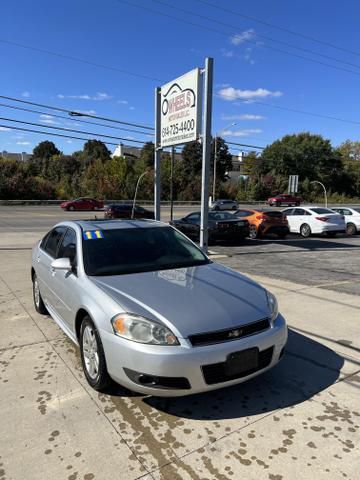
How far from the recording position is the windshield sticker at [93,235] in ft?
14.2

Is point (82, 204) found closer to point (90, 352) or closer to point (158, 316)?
point (90, 352)

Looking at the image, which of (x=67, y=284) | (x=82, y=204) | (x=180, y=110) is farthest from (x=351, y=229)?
(x=82, y=204)

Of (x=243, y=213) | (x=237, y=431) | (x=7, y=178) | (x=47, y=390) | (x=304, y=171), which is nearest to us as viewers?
(x=237, y=431)

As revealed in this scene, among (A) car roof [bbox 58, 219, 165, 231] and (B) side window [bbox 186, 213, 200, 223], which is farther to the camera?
(B) side window [bbox 186, 213, 200, 223]

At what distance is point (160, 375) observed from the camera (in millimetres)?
2863

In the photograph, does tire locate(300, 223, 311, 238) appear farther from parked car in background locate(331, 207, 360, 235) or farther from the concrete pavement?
the concrete pavement

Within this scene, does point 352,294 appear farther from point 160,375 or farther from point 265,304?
point 160,375

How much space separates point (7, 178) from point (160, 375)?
48877 mm

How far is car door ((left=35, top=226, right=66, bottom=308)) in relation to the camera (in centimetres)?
478

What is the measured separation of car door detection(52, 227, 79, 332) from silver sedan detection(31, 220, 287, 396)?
0.04ft

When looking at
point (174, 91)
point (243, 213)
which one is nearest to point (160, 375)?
point (174, 91)

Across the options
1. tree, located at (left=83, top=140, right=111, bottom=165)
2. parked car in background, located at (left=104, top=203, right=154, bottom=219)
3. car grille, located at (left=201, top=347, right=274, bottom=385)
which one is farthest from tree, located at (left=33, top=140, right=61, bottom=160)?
car grille, located at (left=201, top=347, right=274, bottom=385)

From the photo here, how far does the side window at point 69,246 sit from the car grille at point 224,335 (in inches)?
70.4

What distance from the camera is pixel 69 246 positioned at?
178 inches
